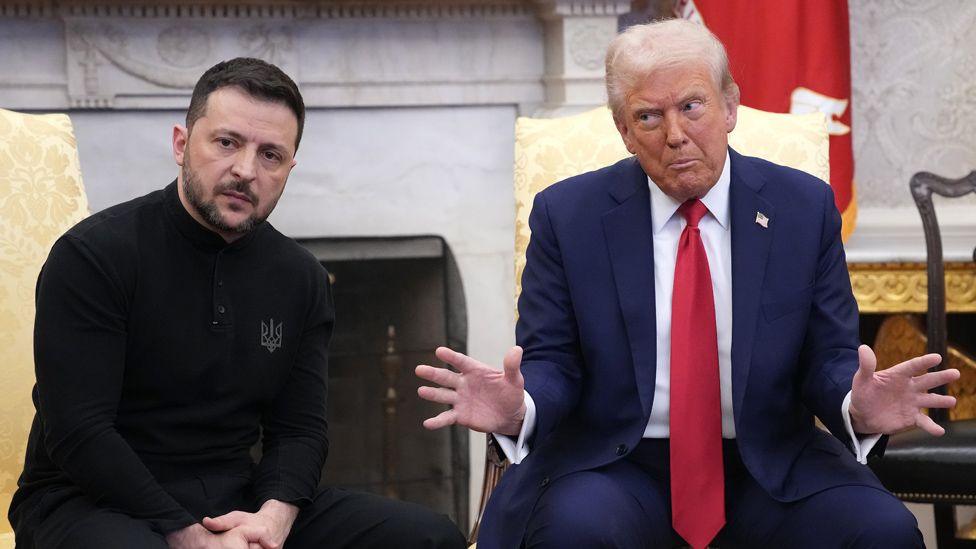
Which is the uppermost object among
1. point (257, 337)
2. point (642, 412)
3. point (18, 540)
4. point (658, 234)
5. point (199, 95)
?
point (199, 95)

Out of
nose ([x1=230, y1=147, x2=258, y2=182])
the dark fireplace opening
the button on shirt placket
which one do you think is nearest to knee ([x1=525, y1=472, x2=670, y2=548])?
the button on shirt placket

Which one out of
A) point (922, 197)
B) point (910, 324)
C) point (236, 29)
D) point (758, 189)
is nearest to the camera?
point (758, 189)

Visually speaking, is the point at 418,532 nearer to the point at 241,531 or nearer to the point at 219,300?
the point at 241,531

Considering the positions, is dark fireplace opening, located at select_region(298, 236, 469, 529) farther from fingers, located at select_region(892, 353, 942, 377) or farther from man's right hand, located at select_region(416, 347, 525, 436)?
fingers, located at select_region(892, 353, 942, 377)

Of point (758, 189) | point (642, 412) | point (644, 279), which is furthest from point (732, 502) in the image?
point (758, 189)

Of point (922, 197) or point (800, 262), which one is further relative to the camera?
A: point (922, 197)

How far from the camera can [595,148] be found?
2.47 metres

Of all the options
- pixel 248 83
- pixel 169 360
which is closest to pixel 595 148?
pixel 248 83

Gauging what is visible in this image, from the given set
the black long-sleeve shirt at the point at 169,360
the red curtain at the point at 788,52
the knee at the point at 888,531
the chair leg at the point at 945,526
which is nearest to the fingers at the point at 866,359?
the knee at the point at 888,531

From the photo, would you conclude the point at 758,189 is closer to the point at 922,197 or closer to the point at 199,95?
the point at 199,95

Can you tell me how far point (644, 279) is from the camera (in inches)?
77.5

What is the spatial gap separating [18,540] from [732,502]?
116 centimetres

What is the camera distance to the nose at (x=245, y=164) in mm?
1920

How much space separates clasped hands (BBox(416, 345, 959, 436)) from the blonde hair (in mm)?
539
